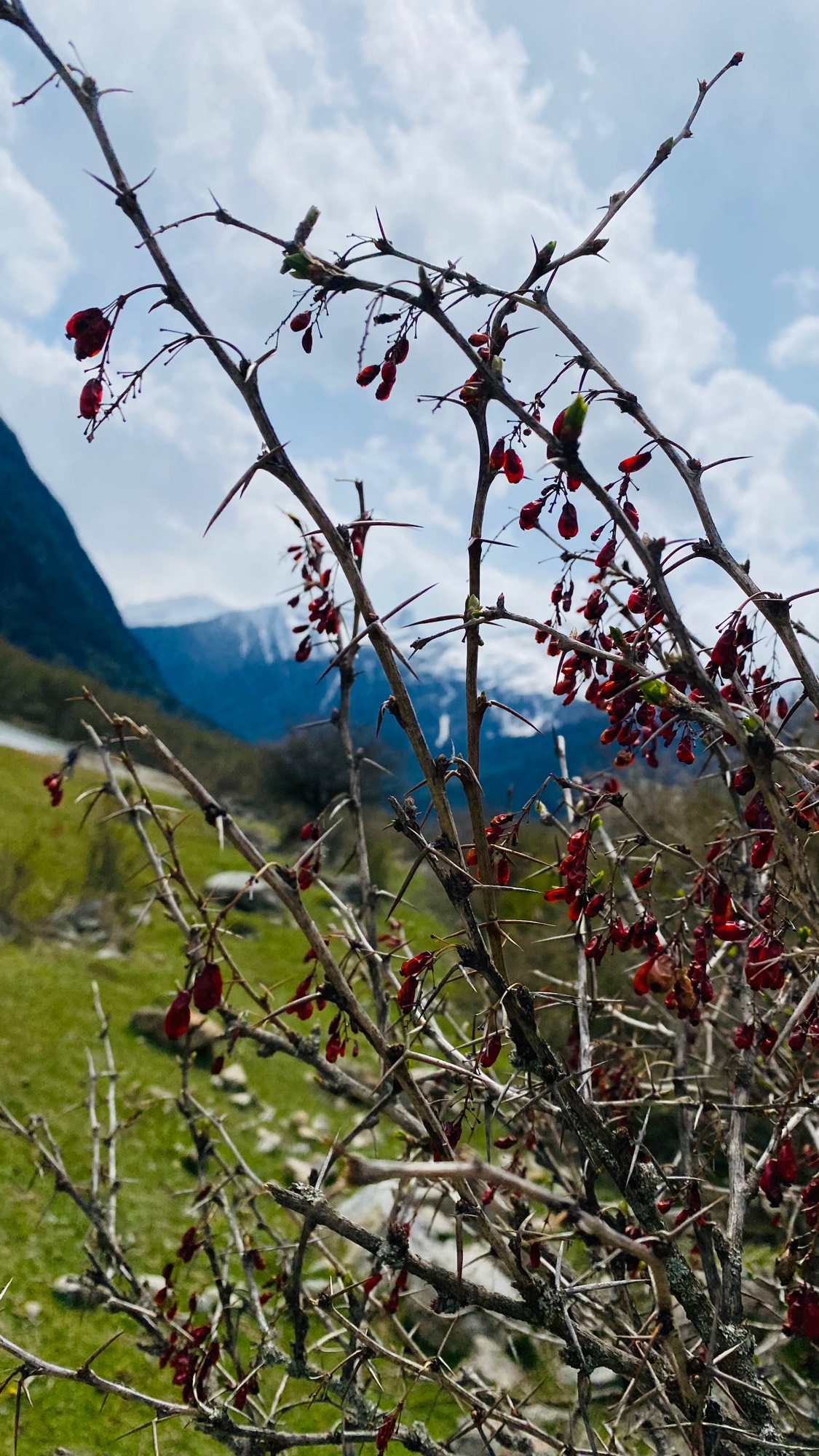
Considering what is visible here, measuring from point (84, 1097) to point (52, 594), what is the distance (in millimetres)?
98306

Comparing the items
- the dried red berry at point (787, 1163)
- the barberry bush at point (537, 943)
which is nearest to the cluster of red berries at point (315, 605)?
the barberry bush at point (537, 943)

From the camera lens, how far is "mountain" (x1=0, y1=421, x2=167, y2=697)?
85.7m

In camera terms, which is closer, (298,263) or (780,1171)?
(298,263)

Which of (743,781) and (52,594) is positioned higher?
(52,594)

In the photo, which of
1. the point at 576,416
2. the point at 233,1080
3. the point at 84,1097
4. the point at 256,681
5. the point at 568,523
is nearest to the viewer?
the point at 576,416

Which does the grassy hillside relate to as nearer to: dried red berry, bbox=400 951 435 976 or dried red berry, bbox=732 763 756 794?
dried red berry, bbox=400 951 435 976

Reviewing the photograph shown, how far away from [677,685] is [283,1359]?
5.41 feet

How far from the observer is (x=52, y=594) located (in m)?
95.0

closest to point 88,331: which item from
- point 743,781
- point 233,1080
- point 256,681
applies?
point 743,781

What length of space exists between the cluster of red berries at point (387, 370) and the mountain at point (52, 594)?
81935mm

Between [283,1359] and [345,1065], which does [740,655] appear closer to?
[283,1359]

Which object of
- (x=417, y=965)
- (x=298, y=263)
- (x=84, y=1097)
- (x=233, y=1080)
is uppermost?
(x=298, y=263)

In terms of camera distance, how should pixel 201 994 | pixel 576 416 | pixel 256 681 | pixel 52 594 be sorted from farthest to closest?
pixel 256 681
pixel 52 594
pixel 201 994
pixel 576 416

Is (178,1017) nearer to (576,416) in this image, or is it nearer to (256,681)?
(576,416)
